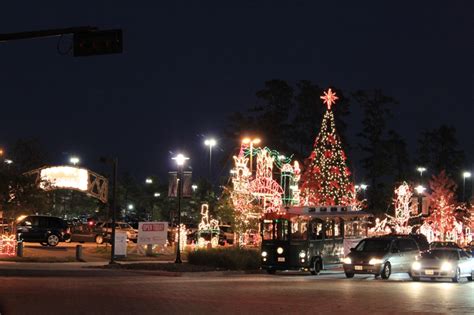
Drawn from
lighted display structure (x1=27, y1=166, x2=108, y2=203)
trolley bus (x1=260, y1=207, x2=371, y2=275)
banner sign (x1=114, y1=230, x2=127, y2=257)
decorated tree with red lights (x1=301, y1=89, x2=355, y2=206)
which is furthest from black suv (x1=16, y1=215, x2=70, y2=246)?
decorated tree with red lights (x1=301, y1=89, x2=355, y2=206)

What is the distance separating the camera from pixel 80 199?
92.9 m

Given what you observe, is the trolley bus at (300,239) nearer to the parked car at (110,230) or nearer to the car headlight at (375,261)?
the car headlight at (375,261)

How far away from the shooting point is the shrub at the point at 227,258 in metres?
34.4

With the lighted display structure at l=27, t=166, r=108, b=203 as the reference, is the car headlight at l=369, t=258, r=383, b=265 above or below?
below

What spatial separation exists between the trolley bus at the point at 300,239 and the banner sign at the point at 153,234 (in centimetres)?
793

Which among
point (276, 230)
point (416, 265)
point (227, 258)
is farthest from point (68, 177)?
point (416, 265)

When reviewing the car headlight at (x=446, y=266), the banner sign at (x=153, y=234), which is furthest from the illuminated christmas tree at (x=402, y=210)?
the car headlight at (x=446, y=266)

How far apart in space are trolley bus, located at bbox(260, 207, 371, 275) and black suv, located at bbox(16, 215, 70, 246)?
55.2 feet

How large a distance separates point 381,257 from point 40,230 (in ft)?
74.9

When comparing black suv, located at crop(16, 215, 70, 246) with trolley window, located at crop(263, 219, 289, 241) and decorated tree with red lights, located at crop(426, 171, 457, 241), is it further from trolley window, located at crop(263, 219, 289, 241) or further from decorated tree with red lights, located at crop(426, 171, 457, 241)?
decorated tree with red lights, located at crop(426, 171, 457, 241)

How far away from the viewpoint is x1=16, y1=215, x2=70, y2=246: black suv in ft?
148

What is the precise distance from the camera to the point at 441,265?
99.6 feet

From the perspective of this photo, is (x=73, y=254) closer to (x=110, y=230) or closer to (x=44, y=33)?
(x=110, y=230)

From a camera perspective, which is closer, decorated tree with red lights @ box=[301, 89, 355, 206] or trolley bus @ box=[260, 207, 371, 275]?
trolley bus @ box=[260, 207, 371, 275]
